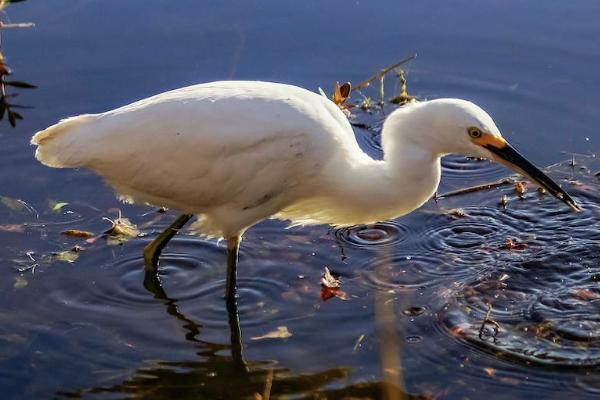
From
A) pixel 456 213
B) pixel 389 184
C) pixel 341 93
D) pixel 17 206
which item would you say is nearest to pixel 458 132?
pixel 389 184

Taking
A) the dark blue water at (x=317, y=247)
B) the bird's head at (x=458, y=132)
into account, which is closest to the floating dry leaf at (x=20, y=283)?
the dark blue water at (x=317, y=247)

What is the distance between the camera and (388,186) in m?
5.23

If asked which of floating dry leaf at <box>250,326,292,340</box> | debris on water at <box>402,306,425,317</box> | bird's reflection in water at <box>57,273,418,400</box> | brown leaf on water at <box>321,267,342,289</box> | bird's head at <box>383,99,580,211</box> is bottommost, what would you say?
bird's reflection in water at <box>57,273,418,400</box>

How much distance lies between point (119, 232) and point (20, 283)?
2.22ft

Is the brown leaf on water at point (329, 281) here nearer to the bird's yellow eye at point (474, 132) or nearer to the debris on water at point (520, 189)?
the bird's yellow eye at point (474, 132)

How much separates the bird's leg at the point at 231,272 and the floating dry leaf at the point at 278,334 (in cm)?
28

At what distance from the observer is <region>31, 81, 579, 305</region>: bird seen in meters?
5.08

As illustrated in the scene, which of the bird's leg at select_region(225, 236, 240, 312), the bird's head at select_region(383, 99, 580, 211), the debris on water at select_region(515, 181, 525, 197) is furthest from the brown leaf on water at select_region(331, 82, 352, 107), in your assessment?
the bird's head at select_region(383, 99, 580, 211)

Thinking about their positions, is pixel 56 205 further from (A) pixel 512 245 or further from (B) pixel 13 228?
(A) pixel 512 245

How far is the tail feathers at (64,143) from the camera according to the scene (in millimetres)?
5184

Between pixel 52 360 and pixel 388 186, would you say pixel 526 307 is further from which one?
pixel 52 360

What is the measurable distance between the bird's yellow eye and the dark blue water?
0.90 meters

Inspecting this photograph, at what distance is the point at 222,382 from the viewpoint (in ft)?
16.5

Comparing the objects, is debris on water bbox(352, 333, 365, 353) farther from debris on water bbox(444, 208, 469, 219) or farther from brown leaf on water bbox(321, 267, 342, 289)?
debris on water bbox(444, 208, 469, 219)
